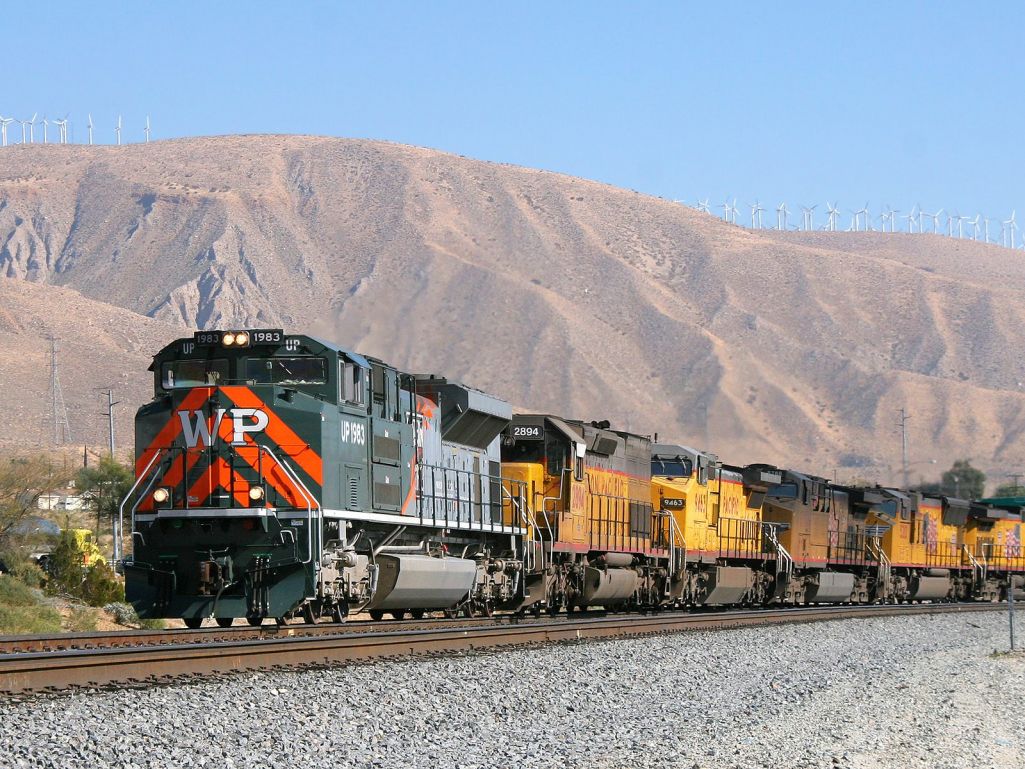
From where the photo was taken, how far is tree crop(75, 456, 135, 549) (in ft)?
192

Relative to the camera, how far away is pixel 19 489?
1738 inches

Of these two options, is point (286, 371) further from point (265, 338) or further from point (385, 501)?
point (385, 501)

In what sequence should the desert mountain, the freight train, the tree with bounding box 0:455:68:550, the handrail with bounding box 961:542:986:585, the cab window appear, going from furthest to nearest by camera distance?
the desert mountain, the handrail with bounding box 961:542:986:585, the tree with bounding box 0:455:68:550, the cab window, the freight train

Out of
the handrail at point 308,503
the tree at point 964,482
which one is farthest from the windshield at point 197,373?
the tree at point 964,482

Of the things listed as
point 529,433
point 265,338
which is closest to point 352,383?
point 265,338

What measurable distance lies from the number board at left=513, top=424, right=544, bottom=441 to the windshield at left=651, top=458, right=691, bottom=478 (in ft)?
22.2

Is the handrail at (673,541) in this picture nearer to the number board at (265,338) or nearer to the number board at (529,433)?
the number board at (529,433)

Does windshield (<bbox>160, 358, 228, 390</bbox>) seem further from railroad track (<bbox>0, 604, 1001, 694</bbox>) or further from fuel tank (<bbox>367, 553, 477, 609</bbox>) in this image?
fuel tank (<bbox>367, 553, 477, 609</bbox>)

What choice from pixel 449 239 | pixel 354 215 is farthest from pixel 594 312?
pixel 354 215

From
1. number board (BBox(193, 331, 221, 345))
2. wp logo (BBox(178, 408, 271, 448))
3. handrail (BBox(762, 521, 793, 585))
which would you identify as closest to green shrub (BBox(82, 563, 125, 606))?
handrail (BBox(762, 521, 793, 585))

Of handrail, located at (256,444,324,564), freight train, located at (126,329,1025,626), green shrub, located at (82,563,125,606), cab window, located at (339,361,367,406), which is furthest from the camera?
green shrub, located at (82,563,125,606)

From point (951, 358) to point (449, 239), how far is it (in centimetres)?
5959

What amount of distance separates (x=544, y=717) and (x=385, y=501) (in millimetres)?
6817

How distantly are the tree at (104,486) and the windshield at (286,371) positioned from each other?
40427mm
